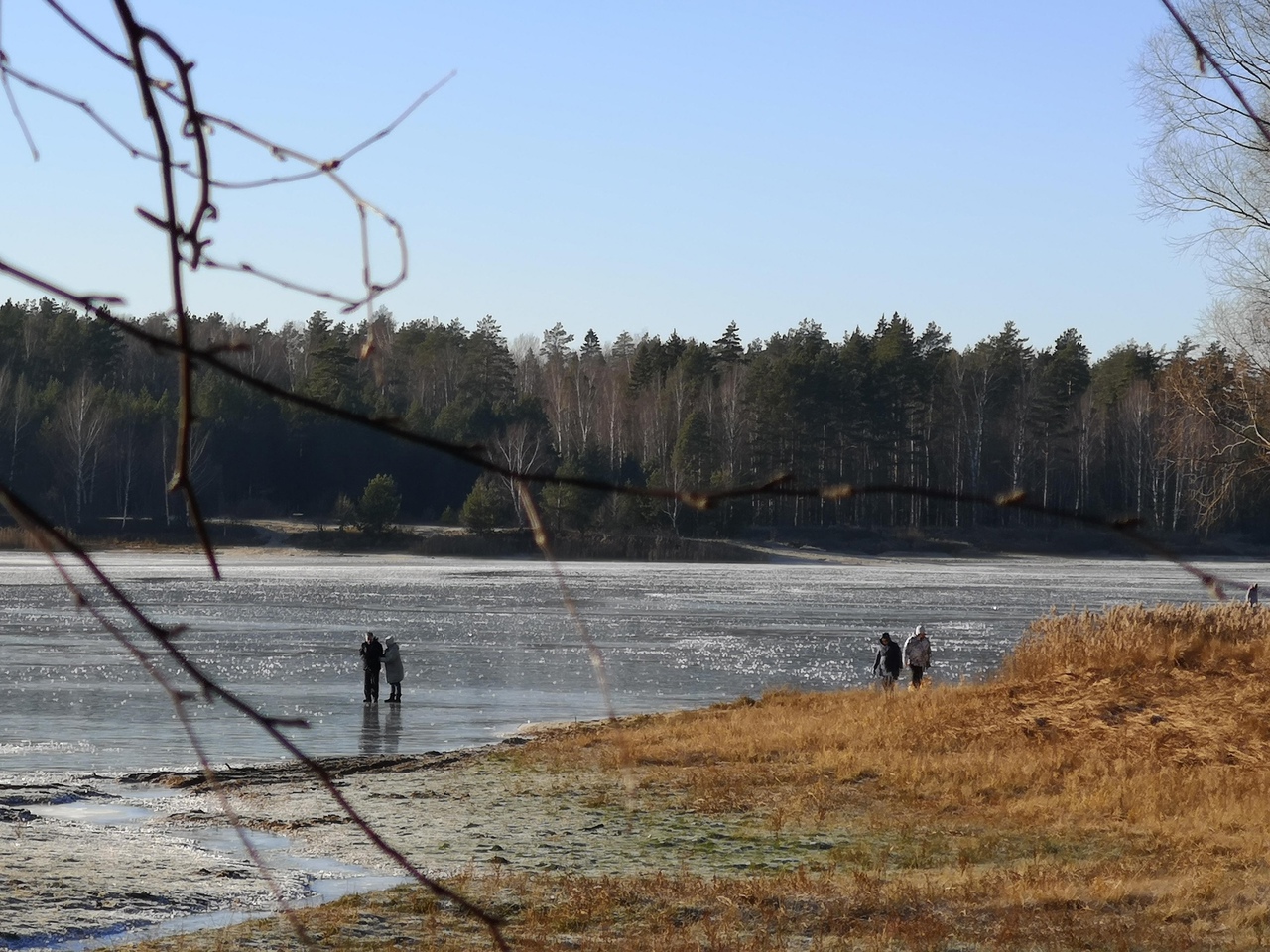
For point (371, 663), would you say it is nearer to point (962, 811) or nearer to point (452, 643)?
point (452, 643)

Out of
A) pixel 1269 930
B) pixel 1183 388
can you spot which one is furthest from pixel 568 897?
pixel 1183 388

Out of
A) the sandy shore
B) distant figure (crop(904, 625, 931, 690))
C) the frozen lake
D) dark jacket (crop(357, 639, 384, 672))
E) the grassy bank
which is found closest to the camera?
the grassy bank

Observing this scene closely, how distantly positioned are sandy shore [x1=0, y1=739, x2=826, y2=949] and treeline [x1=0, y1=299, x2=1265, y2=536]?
176 feet

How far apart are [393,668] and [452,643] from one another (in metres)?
10.8

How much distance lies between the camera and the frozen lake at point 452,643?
22.1 metres

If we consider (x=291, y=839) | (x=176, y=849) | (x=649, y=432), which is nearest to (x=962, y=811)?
(x=291, y=839)

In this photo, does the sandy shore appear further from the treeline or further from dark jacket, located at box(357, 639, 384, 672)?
the treeline

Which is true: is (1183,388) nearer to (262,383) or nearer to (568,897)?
(568,897)

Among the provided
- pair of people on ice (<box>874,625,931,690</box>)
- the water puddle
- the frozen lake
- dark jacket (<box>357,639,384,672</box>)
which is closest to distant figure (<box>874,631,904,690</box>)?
pair of people on ice (<box>874,625,931,690</box>)

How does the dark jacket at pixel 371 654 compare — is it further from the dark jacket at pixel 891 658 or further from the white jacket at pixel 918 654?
the white jacket at pixel 918 654

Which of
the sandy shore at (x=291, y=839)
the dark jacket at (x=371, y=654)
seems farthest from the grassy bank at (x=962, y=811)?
the dark jacket at (x=371, y=654)

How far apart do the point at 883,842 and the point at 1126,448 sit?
96.4 meters

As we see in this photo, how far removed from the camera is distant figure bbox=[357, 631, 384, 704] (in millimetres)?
24312

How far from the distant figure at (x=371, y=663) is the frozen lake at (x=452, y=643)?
0.33m
